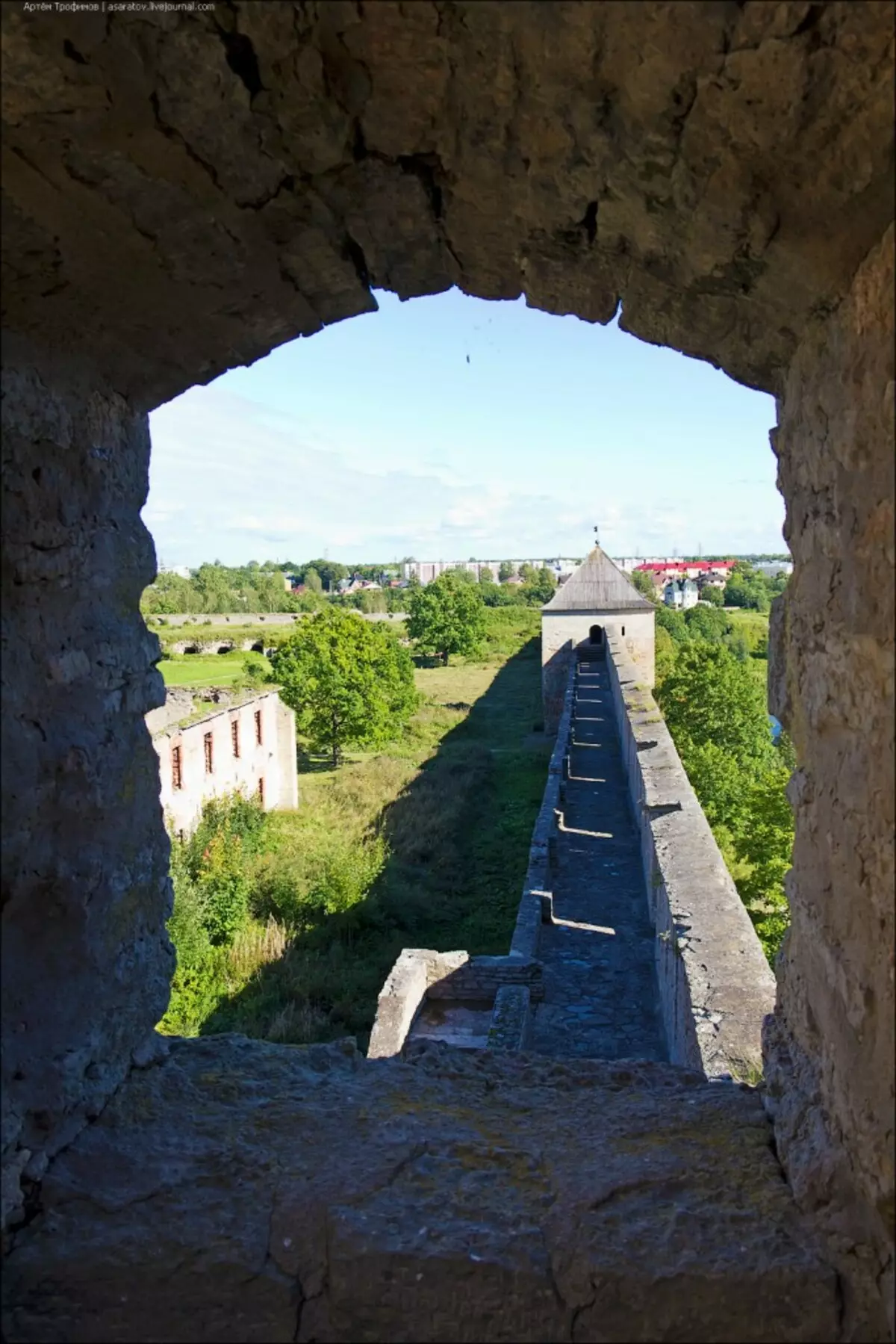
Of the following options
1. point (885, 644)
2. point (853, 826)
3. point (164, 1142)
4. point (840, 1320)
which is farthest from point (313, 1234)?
point (885, 644)

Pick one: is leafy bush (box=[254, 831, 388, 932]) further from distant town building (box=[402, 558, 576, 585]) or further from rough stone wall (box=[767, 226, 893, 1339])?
distant town building (box=[402, 558, 576, 585])

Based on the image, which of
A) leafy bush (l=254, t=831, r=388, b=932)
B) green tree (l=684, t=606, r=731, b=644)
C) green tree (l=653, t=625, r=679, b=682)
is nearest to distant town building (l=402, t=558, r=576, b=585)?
green tree (l=684, t=606, r=731, b=644)

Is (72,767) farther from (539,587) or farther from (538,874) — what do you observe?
(539,587)

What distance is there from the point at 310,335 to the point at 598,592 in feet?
91.9

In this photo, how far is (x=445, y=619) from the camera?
5219 cm

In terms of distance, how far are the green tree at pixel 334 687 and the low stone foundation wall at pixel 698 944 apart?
1624 cm

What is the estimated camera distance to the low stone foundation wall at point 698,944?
4.39m

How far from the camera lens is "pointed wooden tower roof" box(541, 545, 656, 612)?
29875mm

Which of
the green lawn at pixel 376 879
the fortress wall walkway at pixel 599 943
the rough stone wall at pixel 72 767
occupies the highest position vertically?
the rough stone wall at pixel 72 767

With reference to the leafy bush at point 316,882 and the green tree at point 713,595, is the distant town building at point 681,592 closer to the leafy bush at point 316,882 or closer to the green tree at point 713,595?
the green tree at point 713,595

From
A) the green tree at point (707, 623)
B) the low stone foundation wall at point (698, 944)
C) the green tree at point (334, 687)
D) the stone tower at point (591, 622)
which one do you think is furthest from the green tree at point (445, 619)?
the low stone foundation wall at point (698, 944)

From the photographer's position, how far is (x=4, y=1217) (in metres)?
2.07

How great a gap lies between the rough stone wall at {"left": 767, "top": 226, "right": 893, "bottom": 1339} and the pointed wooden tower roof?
27.8 metres

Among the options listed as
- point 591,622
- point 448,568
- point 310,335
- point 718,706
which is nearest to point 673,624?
point 591,622
